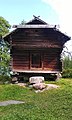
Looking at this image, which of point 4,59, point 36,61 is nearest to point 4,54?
point 4,59

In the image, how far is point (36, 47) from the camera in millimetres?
35406

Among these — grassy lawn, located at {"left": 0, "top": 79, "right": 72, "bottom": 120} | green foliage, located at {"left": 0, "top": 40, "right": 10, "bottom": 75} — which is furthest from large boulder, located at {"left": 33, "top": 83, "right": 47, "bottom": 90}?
green foliage, located at {"left": 0, "top": 40, "right": 10, "bottom": 75}

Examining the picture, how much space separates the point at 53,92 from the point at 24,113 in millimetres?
9942

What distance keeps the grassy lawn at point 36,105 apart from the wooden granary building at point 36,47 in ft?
15.9

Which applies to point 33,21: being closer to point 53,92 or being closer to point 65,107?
point 53,92

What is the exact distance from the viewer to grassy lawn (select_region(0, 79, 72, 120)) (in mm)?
17766

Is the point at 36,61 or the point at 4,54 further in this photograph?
the point at 4,54

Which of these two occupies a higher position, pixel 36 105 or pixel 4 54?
pixel 4 54

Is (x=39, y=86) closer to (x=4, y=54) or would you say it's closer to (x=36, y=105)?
(x=36, y=105)

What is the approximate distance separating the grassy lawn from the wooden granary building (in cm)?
484

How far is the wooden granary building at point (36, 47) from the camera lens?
35.4 meters

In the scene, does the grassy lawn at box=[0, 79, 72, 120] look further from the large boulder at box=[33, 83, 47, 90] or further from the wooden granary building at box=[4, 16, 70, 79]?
the wooden granary building at box=[4, 16, 70, 79]

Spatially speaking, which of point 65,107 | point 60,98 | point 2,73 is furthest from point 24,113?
point 2,73

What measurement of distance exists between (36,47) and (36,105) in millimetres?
14438
